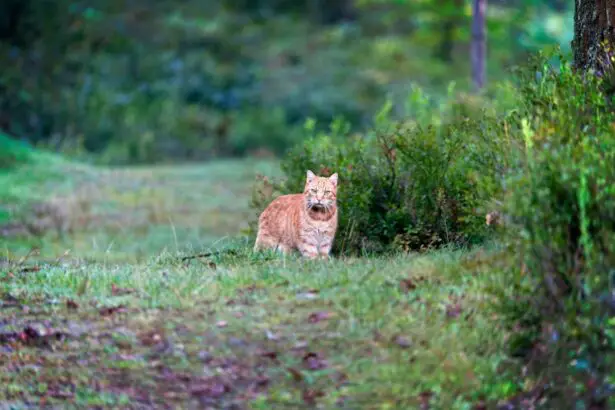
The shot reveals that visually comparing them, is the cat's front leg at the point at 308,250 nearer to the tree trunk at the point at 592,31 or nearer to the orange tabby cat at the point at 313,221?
the orange tabby cat at the point at 313,221

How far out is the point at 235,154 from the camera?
116ft

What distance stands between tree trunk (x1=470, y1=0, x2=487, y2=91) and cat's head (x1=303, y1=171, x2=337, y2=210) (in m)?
14.3

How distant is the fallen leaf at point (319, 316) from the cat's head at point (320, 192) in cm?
268

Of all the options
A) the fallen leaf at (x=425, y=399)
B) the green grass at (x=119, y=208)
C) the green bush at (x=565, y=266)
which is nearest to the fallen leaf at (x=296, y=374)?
the fallen leaf at (x=425, y=399)

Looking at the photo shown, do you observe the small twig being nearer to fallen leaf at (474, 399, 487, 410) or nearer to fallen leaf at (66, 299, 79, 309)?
fallen leaf at (66, 299, 79, 309)

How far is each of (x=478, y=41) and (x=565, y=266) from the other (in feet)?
61.5

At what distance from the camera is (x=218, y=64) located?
4103 cm

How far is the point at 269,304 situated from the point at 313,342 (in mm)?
682

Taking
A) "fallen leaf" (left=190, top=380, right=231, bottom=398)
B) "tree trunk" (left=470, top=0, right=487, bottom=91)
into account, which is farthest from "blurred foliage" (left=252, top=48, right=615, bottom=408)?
"tree trunk" (left=470, top=0, right=487, bottom=91)

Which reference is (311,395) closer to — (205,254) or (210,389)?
(210,389)

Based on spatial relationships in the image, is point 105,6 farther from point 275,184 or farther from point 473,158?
point 473,158

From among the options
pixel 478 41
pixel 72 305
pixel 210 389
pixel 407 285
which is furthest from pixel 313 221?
pixel 478 41

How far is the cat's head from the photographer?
10.8 metres

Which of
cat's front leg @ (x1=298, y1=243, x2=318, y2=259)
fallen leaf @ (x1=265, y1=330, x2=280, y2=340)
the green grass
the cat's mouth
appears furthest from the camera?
the green grass
